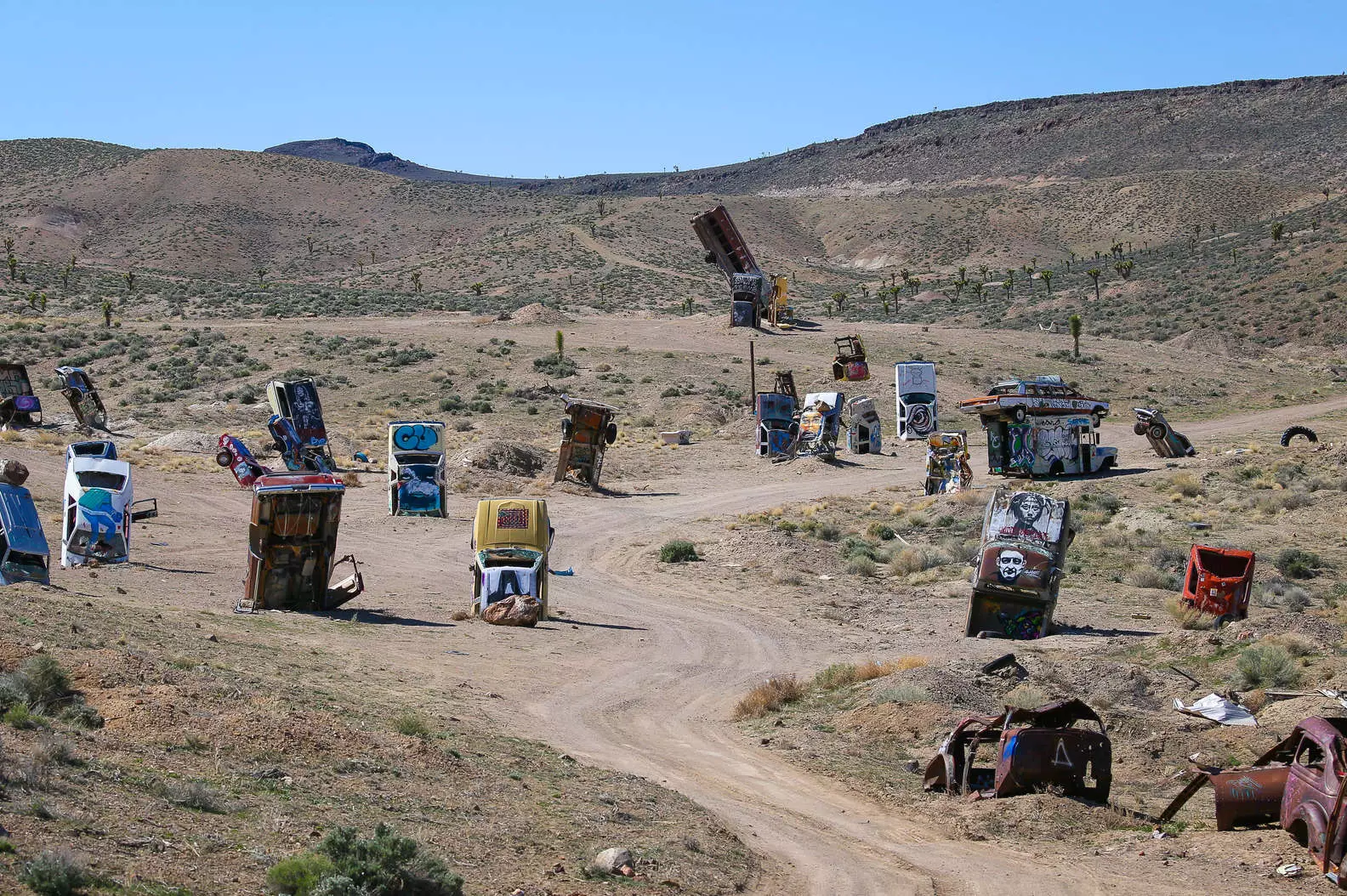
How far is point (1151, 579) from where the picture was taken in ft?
89.1

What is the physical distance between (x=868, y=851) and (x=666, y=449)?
39352 mm

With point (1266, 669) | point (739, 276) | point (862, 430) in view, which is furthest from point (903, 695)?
point (739, 276)

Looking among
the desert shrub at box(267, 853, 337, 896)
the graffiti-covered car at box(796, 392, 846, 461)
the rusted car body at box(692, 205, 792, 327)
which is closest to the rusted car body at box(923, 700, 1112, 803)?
the desert shrub at box(267, 853, 337, 896)

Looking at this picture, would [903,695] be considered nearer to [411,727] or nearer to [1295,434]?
[411,727]

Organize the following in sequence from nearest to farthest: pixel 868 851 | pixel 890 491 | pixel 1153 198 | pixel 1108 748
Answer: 1. pixel 868 851
2. pixel 1108 748
3. pixel 890 491
4. pixel 1153 198

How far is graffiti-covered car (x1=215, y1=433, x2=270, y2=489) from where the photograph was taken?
38781 mm

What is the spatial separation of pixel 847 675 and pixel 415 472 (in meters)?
19.4

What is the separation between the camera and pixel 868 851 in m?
12.1

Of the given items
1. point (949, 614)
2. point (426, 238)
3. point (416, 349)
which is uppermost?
point (426, 238)

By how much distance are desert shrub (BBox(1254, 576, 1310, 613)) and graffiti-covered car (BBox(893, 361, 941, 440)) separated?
27.0 metres

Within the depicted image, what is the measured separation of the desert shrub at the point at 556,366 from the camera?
64.1m

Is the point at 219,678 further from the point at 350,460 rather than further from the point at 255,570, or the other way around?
the point at 350,460

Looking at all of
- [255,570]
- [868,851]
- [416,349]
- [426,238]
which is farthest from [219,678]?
[426,238]

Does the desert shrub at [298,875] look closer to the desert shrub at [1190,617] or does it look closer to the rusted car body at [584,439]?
the desert shrub at [1190,617]
